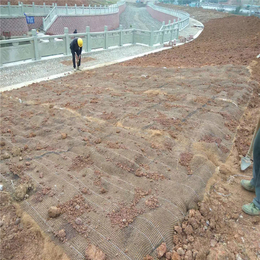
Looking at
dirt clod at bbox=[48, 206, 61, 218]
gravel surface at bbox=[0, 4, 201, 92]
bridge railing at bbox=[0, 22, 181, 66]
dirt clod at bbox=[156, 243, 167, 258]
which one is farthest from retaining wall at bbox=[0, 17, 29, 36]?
dirt clod at bbox=[156, 243, 167, 258]

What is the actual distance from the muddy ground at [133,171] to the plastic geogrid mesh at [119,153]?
0.05 feet

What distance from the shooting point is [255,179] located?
345cm

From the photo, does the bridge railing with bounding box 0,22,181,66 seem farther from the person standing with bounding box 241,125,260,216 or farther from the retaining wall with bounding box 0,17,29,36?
the person standing with bounding box 241,125,260,216

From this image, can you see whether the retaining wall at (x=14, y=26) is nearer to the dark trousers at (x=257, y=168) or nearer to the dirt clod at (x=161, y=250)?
the dark trousers at (x=257, y=168)

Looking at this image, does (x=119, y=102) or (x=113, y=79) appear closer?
(x=119, y=102)

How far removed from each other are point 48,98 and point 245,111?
5658mm

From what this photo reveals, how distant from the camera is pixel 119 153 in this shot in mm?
4062

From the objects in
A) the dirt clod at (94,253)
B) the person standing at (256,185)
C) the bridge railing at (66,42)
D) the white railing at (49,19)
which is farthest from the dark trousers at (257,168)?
the white railing at (49,19)

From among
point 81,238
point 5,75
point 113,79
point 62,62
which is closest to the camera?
point 81,238

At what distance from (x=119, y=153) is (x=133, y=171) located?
0.48 metres

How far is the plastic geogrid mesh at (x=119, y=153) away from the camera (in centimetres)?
280

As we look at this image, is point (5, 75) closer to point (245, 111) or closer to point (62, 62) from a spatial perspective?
point (62, 62)

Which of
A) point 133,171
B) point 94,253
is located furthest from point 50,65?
point 94,253

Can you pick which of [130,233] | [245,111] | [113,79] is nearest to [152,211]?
[130,233]
